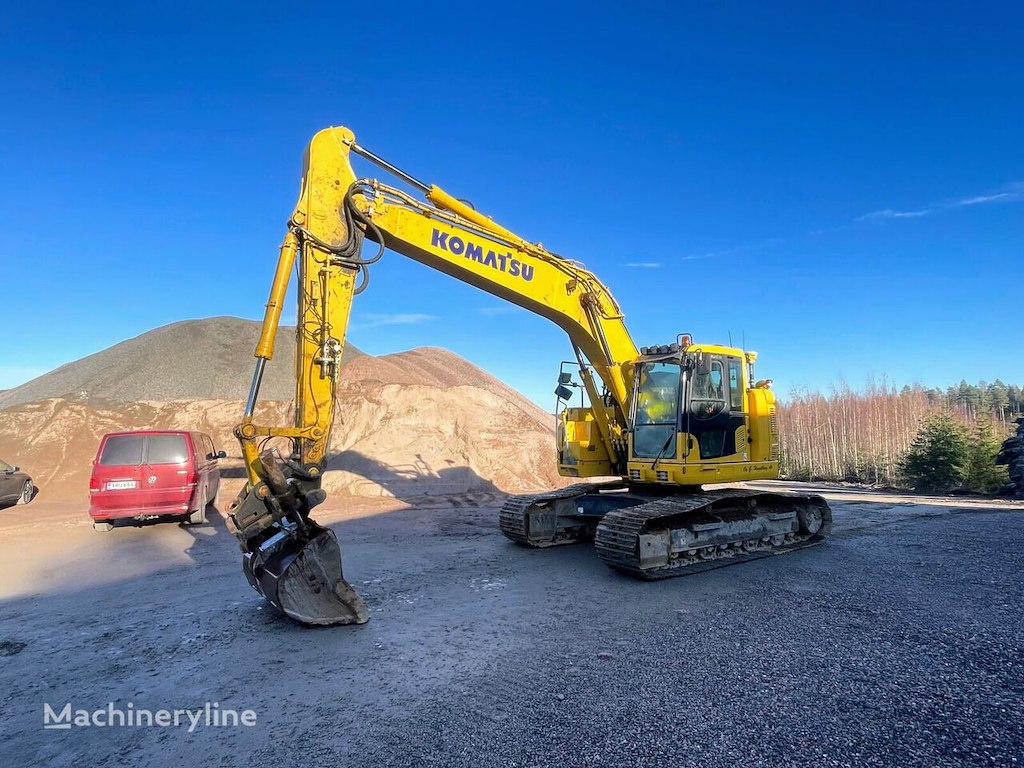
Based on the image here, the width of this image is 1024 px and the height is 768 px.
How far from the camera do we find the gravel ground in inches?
132

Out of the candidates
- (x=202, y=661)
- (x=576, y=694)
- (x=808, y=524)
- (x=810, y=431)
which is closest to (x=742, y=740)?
(x=576, y=694)

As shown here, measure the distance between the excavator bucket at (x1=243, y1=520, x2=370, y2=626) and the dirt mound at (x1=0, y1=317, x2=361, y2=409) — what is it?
26.8m

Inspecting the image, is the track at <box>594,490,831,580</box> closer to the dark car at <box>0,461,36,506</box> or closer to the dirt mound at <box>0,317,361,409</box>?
the dark car at <box>0,461,36,506</box>

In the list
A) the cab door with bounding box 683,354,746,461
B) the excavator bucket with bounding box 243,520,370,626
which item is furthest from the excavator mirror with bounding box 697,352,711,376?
the excavator bucket with bounding box 243,520,370,626

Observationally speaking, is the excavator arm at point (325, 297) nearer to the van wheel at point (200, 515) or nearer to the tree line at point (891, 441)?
the van wheel at point (200, 515)

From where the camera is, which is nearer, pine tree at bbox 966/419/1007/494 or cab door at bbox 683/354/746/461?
cab door at bbox 683/354/746/461

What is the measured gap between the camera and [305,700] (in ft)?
13.0

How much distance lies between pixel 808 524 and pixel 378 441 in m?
12.4

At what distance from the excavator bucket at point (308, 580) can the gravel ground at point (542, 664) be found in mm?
169

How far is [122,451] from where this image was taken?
1058 centimetres

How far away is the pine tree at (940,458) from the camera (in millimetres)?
19094

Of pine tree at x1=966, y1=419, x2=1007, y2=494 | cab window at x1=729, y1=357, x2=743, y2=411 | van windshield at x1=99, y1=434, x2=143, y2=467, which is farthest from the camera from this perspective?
pine tree at x1=966, y1=419, x2=1007, y2=494

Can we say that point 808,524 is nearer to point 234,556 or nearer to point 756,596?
point 756,596

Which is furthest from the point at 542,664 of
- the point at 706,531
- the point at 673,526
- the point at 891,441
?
the point at 891,441
